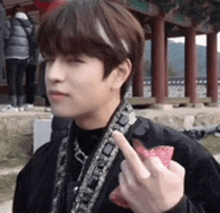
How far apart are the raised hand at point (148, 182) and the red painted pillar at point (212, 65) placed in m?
11.1

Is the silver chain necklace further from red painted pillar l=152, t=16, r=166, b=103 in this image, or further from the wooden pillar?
the wooden pillar

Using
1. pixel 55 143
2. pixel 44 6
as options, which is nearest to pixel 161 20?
pixel 44 6

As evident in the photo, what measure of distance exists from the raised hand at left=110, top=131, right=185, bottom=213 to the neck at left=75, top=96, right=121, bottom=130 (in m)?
0.32

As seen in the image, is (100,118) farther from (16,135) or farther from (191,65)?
(191,65)

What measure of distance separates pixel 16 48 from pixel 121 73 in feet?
14.0

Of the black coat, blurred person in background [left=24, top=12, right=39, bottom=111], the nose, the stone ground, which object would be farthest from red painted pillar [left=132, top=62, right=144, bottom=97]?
the nose

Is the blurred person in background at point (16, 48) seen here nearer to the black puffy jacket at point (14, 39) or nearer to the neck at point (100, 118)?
the black puffy jacket at point (14, 39)

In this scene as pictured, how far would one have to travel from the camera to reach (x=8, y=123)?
446 cm

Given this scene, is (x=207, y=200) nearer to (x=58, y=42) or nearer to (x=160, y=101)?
(x=58, y=42)

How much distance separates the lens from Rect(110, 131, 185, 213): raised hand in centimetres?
A: 88

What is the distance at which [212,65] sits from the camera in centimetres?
1161

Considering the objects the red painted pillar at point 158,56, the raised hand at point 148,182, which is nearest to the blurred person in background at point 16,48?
the red painted pillar at point 158,56

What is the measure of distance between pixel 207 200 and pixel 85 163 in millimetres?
392

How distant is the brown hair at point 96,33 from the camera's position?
113cm
